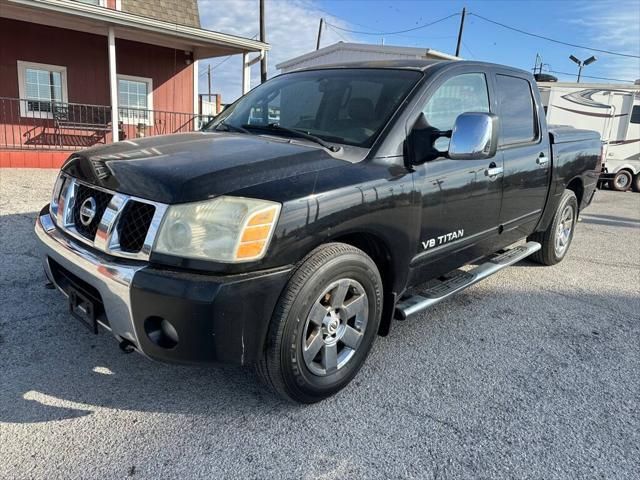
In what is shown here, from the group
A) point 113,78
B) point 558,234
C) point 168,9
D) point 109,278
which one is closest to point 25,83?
point 113,78

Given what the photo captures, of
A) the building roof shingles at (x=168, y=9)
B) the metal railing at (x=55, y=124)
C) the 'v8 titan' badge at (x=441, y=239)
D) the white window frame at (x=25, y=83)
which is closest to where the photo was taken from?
the 'v8 titan' badge at (x=441, y=239)

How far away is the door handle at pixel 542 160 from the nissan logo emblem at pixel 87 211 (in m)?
3.55

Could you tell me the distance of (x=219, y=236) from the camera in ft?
6.94

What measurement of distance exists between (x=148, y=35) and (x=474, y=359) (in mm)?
11676

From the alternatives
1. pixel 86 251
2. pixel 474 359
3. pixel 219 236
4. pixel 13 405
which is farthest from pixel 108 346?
pixel 474 359

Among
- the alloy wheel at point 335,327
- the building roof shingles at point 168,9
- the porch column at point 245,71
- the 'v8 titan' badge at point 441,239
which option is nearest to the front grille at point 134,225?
the alloy wheel at point 335,327

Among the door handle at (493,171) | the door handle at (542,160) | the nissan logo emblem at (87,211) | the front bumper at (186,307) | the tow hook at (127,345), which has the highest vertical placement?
the door handle at (542,160)

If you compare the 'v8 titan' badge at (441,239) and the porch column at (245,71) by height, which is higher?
the porch column at (245,71)

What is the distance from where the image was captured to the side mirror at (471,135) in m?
2.73

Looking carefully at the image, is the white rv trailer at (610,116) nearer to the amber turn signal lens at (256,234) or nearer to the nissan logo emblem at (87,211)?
the amber turn signal lens at (256,234)

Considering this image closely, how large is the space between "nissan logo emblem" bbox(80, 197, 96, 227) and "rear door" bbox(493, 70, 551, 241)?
2.85 meters

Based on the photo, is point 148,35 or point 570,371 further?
point 148,35

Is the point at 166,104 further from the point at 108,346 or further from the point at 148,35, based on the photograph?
the point at 108,346

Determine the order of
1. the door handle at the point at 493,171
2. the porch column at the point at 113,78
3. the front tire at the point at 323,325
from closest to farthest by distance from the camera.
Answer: the front tire at the point at 323,325, the door handle at the point at 493,171, the porch column at the point at 113,78
